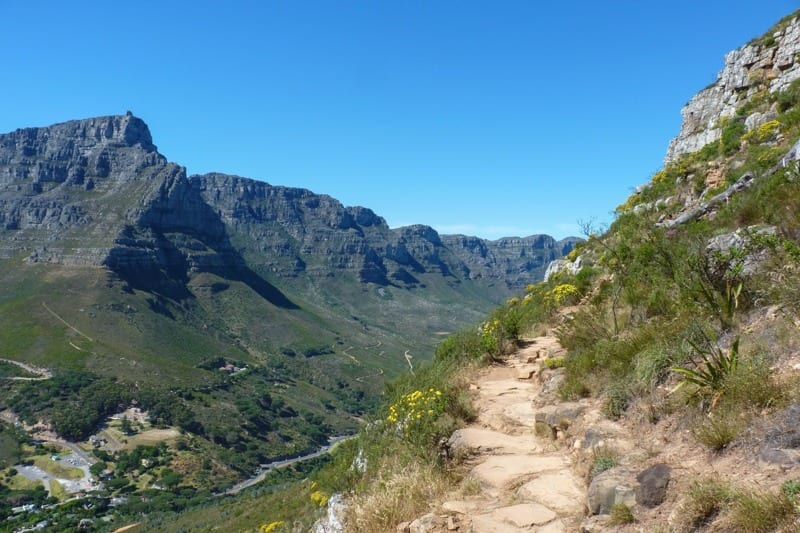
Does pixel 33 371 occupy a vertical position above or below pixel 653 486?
below

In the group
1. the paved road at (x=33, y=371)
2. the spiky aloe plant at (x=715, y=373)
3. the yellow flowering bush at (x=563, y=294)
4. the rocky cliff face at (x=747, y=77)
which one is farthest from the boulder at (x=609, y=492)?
the paved road at (x=33, y=371)

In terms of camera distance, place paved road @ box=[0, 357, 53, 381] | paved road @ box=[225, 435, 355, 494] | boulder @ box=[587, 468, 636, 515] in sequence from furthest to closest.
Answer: paved road @ box=[0, 357, 53, 381] < paved road @ box=[225, 435, 355, 494] < boulder @ box=[587, 468, 636, 515]

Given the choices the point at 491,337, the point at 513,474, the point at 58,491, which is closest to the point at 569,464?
the point at 513,474

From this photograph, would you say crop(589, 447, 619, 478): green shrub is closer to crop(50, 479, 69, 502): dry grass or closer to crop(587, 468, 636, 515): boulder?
crop(587, 468, 636, 515): boulder

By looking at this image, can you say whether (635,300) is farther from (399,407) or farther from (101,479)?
(101,479)

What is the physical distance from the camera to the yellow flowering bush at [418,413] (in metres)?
6.96

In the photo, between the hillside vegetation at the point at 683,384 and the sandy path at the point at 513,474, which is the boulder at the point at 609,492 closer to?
the hillside vegetation at the point at 683,384

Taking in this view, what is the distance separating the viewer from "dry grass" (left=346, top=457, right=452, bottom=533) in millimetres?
5301

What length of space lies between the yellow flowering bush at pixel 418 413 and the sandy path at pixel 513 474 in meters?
0.47

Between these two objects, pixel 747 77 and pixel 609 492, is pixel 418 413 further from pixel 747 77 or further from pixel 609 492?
pixel 747 77

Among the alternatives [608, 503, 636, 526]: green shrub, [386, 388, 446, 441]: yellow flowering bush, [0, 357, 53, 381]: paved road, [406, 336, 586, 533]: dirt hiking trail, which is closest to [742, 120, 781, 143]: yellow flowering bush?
[406, 336, 586, 533]: dirt hiking trail

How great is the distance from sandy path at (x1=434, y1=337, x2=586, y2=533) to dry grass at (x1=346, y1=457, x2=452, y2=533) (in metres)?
0.33

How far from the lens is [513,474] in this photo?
5.82 meters

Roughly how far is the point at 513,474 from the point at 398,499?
4.94ft
